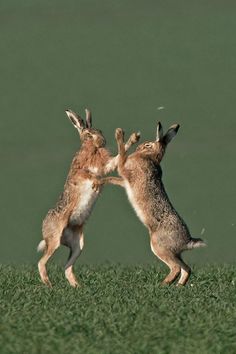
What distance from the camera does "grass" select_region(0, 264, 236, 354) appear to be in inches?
287

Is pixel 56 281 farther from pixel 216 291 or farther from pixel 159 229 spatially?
pixel 216 291

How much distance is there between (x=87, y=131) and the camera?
11.6m

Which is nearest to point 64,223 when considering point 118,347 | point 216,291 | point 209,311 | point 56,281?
point 56,281

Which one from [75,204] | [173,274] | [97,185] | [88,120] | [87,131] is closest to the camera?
[173,274]

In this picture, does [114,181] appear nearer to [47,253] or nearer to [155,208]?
[155,208]

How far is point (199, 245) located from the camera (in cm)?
1061

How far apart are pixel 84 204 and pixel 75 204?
87mm

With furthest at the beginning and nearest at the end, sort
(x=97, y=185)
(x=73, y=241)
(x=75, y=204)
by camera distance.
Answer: (x=73, y=241) < (x=97, y=185) < (x=75, y=204)

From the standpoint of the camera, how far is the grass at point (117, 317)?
Answer: 23.9ft

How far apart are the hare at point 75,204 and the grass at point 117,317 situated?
1.03 feet

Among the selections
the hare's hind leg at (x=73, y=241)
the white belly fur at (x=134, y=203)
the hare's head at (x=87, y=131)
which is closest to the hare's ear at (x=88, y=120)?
the hare's head at (x=87, y=131)

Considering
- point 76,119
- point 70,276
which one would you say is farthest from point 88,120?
point 70,276

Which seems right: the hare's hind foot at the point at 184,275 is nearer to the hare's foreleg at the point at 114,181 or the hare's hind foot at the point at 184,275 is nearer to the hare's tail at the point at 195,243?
the hare's tail at the point at 195,243

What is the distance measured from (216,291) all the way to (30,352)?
309 cm
